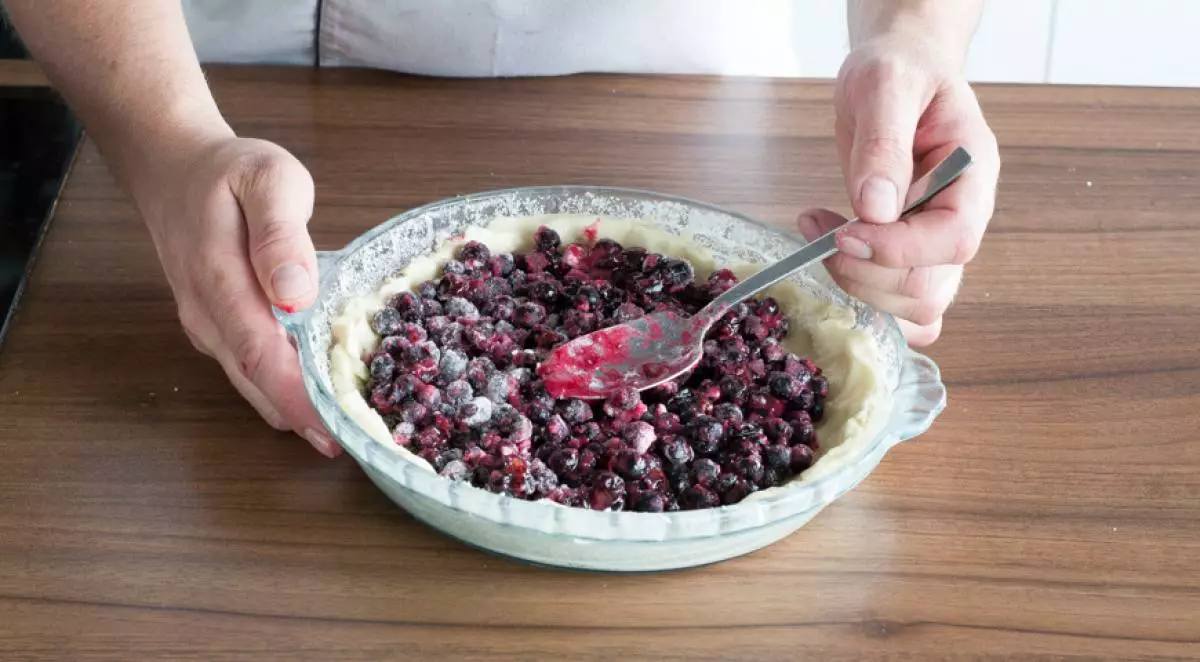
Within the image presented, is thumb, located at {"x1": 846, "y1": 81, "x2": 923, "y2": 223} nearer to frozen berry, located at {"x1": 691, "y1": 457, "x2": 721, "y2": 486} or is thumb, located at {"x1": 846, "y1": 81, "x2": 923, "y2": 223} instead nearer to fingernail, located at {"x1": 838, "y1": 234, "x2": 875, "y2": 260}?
fingernail, located at {"x1": 838, "y1": 234, "x2": 875, "y2": 260}

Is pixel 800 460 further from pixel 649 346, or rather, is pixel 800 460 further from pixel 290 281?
pixel 290 281

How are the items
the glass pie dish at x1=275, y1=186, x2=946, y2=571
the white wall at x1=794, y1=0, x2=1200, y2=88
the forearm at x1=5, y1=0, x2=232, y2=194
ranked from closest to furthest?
the glass pie dish at x1=275, y1=186, x2=946, y2=571 → the forearm at x1=5, y1=0, x2=232, y2=194 → the white wall at x1=794, y1=0, x2=1200, y2=88

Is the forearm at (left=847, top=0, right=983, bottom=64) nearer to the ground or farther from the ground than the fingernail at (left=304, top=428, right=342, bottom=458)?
farther from the ground

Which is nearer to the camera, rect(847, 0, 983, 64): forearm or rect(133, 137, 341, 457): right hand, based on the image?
rect(133, 137, 341, 457): right hand

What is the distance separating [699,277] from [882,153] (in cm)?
34

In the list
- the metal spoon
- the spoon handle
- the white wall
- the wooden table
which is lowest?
the white wall

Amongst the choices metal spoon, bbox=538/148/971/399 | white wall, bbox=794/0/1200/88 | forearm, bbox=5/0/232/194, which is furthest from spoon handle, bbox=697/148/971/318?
white wall, bbox=794/0/1200/88

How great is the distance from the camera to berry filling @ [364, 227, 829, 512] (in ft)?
3.90

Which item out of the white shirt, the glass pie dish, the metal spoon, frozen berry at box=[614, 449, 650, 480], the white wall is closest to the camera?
the glass pie dish

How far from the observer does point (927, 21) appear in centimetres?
152

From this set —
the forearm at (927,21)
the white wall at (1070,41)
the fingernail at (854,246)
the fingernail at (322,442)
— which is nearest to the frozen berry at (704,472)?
the fingernail at (854,246)

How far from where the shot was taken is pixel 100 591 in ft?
3.78

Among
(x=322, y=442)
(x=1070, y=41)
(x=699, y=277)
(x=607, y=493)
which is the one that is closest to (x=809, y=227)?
(x=699, y=277)

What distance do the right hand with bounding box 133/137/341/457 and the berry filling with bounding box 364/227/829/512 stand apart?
10 centimetres
